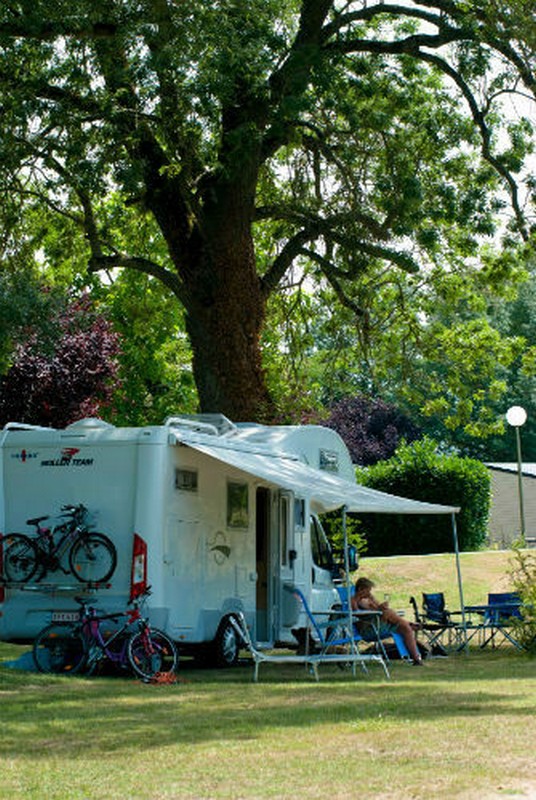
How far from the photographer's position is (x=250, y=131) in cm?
1883

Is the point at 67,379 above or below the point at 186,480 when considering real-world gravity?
above

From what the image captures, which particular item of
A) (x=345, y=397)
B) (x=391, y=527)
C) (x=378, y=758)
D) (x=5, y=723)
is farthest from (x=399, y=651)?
(x=345, y=397)

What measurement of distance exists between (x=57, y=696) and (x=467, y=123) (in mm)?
12740

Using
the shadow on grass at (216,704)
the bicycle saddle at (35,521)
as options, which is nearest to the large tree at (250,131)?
the bicycle saddle at (35,521)

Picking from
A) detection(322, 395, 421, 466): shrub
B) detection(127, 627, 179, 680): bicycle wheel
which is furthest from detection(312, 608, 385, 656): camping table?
detection(322, 395, 421, 466): shrub

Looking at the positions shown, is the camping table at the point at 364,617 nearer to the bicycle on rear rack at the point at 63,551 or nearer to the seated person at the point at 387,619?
the seated person at the point at 387,619

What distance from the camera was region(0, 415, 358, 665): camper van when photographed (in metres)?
14.1

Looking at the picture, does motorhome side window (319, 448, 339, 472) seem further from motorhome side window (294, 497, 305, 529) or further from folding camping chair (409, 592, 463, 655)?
folding camping chair (409, 592, 463, 655)

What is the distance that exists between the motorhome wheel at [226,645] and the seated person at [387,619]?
1599 mm

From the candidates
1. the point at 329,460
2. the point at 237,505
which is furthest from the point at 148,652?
the point at 329,460

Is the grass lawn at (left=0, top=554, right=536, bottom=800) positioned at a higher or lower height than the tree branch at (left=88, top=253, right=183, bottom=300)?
lower

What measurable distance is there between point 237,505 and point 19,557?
2.70 metres

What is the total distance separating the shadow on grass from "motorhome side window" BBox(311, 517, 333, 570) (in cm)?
292

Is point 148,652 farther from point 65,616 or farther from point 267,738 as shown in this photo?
point 267,738
